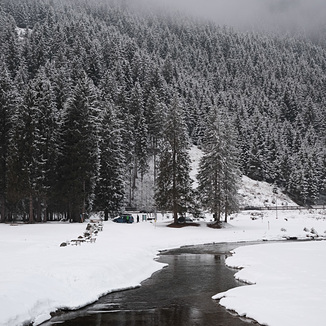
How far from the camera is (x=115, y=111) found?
6775 centimetres

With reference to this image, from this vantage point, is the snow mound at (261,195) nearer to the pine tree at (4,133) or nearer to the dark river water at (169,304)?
the pine tree at (4,133)

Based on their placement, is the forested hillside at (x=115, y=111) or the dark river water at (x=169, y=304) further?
the forested hillside at (x=115, y=111)

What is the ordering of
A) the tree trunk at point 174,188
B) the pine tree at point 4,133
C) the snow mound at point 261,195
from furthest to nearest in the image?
the snow mound at point 261,195, the tree trunk at point 174,188, the pine tree at point 4,133

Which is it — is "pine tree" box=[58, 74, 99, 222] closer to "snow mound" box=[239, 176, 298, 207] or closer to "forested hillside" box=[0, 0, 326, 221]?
"forested hillside" box=[0, 0, 326, 221]

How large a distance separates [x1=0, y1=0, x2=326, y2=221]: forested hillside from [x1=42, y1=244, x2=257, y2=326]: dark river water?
2552 cm

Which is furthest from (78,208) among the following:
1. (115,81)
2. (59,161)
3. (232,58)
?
(232,58)

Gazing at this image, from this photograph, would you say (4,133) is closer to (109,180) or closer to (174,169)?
(109,180)

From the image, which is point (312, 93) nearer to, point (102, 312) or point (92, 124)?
point (92, 124)

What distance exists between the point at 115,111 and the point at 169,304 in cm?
5658

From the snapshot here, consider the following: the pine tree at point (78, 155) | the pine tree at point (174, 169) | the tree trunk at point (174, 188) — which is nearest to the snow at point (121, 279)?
the pine tree at point (78, 155)

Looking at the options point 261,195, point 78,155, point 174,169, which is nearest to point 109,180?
point 78,155

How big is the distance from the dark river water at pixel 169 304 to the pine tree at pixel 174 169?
78.9 ft

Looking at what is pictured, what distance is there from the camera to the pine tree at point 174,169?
151 feet

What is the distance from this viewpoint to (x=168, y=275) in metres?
19.7
